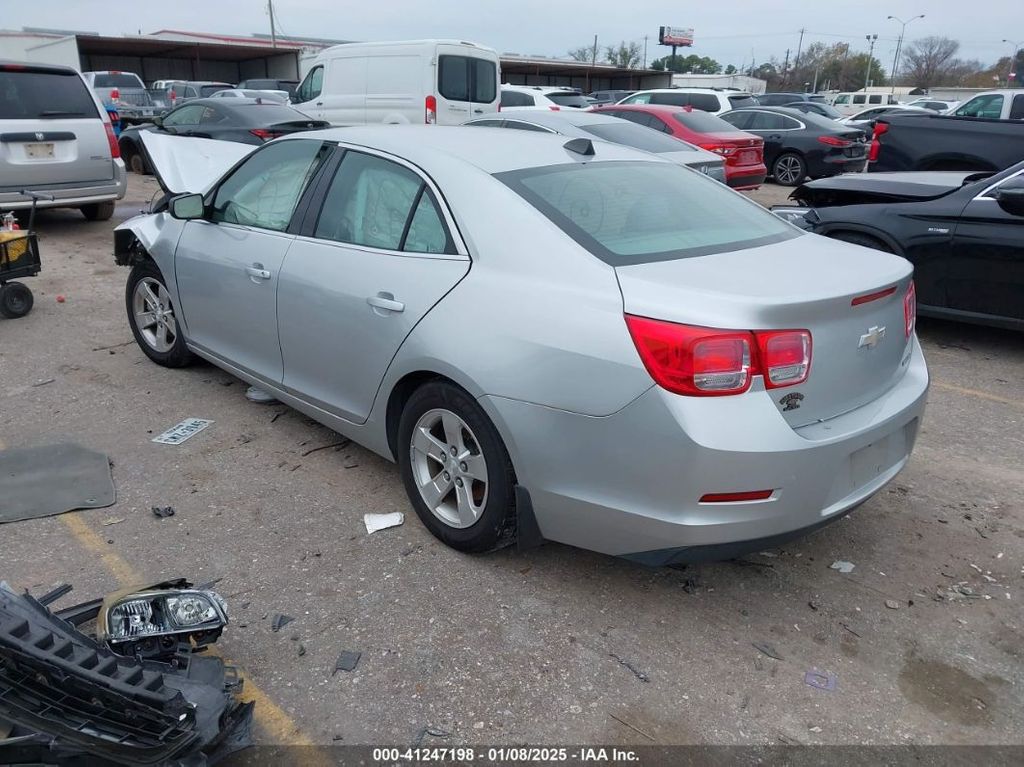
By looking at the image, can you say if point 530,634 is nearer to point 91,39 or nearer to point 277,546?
point 277,546

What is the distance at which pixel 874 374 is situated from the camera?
298 centimetres

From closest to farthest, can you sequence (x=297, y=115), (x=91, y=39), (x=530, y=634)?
(x=530, y=634) → (x=297, y=115) → (x=91, y=39)

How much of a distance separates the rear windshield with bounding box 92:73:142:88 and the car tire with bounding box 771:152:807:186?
809 inches

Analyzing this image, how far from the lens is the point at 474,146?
3.66m

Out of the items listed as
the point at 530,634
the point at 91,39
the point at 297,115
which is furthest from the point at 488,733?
the point at 91,39

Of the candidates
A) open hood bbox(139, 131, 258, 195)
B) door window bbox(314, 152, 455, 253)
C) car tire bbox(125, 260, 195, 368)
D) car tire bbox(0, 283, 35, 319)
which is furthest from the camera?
car tire bbox(0, 283, 35, 319)

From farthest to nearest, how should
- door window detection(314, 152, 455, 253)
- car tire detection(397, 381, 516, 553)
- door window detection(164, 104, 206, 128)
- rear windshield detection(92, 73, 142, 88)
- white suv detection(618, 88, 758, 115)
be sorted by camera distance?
rear windshield detection(92, 73, 142, 88) → white suv detection(618, 88, 758, 115) → door window detection(164, 104, 206, 128) → door window detection(314, 152, 455, 253) → car tire detection(397, 381, 516, 553)

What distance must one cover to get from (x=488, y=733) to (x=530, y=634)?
483mm

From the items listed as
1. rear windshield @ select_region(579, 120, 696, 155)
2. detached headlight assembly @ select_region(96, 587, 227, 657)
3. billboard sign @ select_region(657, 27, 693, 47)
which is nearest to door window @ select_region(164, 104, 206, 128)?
rear windshield @ select_region(579, 120, 696, 155)

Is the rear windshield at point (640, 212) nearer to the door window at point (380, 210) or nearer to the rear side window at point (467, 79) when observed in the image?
the door window at point (380, 210)

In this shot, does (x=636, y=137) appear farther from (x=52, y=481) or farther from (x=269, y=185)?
(x=52, y=481)

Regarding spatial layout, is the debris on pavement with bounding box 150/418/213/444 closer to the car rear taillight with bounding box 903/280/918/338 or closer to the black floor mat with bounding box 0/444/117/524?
the black floor mat with bounding box 0/444/117/524

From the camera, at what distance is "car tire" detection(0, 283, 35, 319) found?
6.35 meters

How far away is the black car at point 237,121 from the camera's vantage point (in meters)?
11.1
